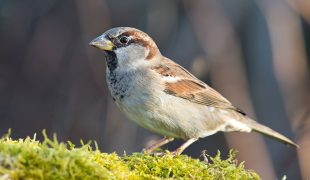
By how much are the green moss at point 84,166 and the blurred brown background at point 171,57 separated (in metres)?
2.45

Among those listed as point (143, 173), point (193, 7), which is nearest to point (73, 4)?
point (193, 7)

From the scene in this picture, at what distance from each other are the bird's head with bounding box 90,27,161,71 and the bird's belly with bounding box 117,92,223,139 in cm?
32

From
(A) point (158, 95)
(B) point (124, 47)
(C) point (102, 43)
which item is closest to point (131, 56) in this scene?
(B) point (124, 47)

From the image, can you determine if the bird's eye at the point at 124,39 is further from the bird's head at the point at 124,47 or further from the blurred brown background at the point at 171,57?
the blurred brown background at the point at 171,57

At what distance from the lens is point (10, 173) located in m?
1.83

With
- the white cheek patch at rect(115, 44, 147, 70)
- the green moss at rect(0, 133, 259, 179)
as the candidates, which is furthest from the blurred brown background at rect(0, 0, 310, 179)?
the green moss at rect(0, 133, 259, 179)

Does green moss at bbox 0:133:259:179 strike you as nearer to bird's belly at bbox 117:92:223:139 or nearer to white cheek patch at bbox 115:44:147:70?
bird's belly at bbox 117:92:223:139

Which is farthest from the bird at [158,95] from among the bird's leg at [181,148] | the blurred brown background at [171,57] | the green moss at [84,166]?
the green moss at [84,166]

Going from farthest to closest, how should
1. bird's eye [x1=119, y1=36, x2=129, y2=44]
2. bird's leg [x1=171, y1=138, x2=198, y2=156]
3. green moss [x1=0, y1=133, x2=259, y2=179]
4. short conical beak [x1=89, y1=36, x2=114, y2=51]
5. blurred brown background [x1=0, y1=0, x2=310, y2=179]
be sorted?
blurred brown background [x1=0, y1=0, x2=310, y2=179]
bird's eye [x1=119, y1=36, x2=129, y2=44]
short conical beak [x1=89, y1=36, x2=114, y2=51]
bird's leg [x1=171, y1=138, x2=198, y2=156]
green moss [x1=0, y1=133, x2=259, y2=179]

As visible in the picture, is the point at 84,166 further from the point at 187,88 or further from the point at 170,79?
the point at 187,88

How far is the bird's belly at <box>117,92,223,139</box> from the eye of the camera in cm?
362

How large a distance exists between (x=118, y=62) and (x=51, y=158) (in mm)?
1988

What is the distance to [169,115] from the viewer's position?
3715 mm

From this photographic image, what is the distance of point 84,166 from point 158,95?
1798mm
